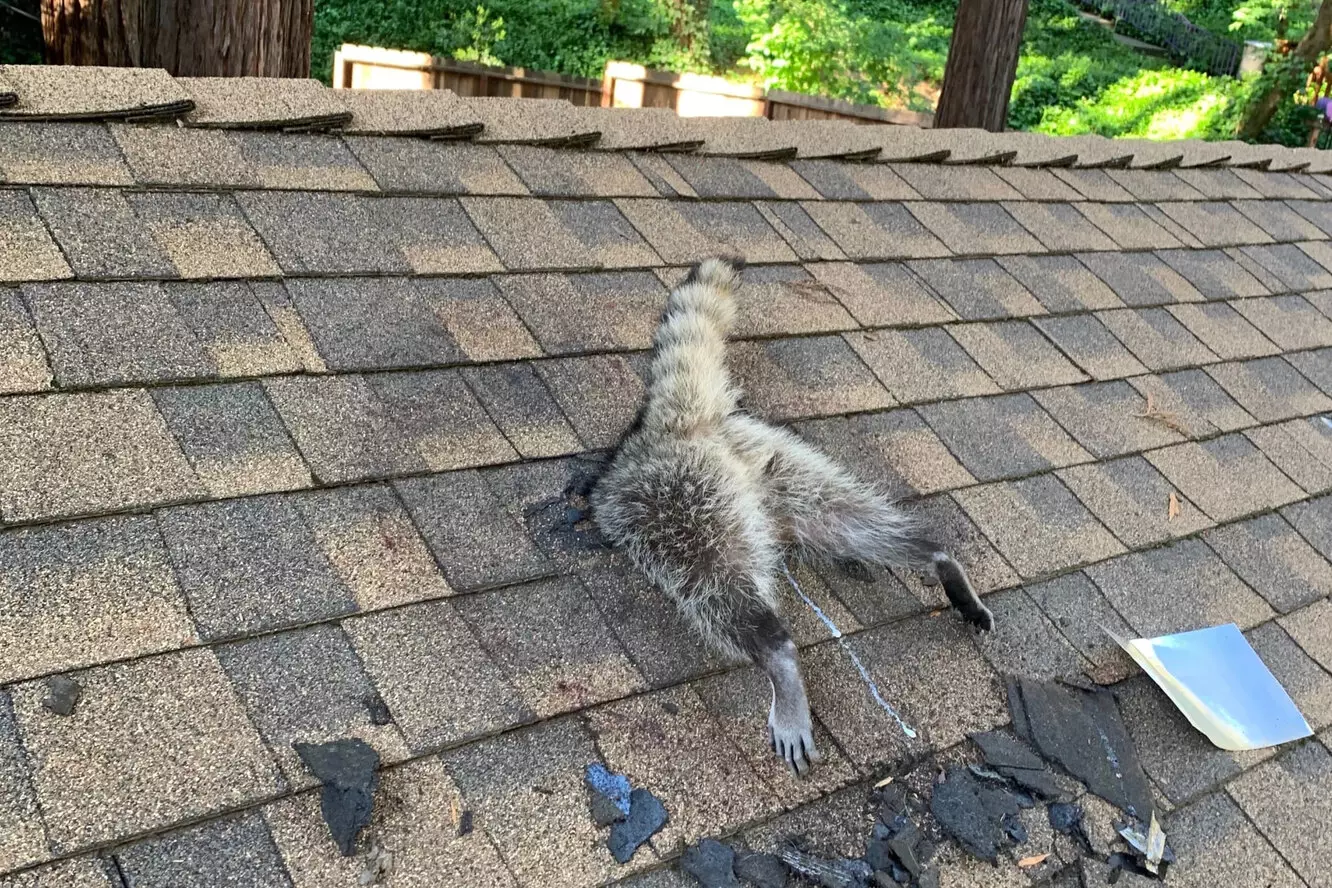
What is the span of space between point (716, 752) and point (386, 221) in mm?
1397

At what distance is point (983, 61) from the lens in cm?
602

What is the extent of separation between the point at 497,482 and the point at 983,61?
206 inches

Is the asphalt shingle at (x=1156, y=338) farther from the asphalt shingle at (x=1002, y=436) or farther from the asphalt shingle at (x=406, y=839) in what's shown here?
the asphalt shingle at (x=406, y=839)

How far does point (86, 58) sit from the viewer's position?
3766 millimetres

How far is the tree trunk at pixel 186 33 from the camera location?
3562 mm

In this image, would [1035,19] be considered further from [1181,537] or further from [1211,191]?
[1181,537]

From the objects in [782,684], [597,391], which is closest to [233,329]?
[597,391]

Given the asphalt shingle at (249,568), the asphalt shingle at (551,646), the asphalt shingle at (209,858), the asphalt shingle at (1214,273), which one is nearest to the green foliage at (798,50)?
the asphalt shingle at (1214,273)

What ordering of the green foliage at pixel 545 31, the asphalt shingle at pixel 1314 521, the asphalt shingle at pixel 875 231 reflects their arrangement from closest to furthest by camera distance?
the asphalt shingle at pixel 1314 521
the asphalt shingle at pixel 875 231
the green foliage at pixel 545 31

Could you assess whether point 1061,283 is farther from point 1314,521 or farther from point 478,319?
point 478,319

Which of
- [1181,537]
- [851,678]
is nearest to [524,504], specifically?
[851,678]

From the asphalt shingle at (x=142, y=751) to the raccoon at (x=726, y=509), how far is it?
2.35 ft

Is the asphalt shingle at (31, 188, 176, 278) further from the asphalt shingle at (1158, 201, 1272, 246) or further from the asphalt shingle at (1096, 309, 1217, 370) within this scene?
the asphalt shingle at (1158, 201, 1272, 246)

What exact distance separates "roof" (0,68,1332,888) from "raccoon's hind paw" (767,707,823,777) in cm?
3
